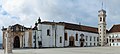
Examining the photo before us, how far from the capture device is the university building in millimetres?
Answer: 51625

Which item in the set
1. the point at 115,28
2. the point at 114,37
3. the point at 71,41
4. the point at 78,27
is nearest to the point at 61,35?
the point at 71,41

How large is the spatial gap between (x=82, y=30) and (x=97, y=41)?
10.3m

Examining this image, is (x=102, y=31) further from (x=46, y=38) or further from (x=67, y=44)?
(x=46, y=38)

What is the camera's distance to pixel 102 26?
7244 cm

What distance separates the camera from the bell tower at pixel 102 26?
238 feet

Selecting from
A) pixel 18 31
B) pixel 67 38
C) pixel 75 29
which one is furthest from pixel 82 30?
pixel 18 31

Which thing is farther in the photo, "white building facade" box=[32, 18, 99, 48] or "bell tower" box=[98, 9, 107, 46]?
"bell tower" box=[98, 9, 107, 46]

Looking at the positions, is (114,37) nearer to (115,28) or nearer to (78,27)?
(115,28)

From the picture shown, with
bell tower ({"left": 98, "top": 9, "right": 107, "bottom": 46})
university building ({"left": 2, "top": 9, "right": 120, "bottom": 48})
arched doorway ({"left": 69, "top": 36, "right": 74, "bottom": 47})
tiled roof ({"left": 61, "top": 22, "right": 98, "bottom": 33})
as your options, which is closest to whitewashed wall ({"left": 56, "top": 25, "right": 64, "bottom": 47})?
university building ({"left": 2, "top": 9, "right": 120, "bottom": 48})

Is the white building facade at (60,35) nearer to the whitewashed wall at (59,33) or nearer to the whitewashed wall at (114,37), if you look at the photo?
the whitewashed wall at (59,33)

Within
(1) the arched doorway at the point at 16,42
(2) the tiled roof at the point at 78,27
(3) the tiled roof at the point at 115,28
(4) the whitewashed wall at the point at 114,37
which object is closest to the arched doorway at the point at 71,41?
(2) the tiled roof at the point at 78,27

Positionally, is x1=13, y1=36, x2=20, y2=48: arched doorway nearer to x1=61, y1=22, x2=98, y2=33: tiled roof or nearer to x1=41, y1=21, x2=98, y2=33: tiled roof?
x1=41, y1=21, x2=98, y2=33: tiled roof

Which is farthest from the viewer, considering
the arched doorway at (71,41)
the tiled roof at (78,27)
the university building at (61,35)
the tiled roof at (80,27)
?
the tiled roof at (80,27)

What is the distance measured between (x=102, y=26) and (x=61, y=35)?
20.7 metres
